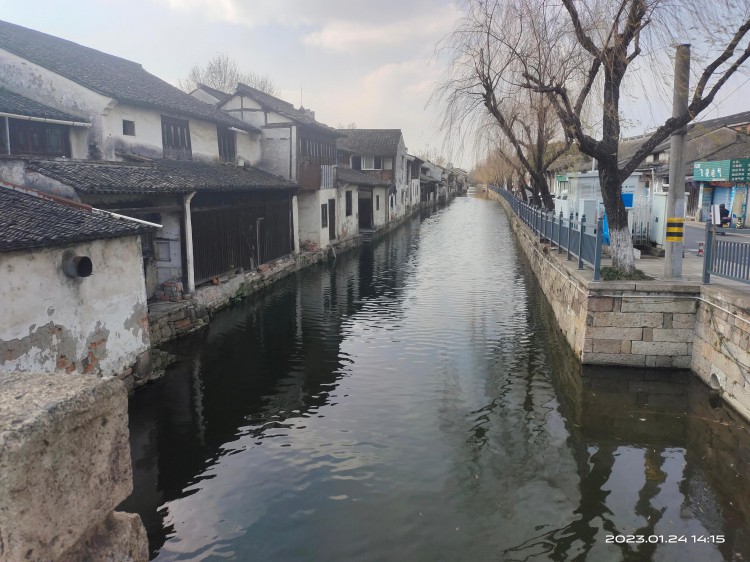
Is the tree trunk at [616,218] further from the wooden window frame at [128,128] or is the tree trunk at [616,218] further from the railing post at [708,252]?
the wooden window frame at [128,128]

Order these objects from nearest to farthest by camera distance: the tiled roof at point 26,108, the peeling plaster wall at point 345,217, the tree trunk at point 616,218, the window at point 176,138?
1. the tree trunk at point 616,218
2. the tiled roof at point 26,108
3. the window at point 176,138
4. the peeling plaster wall at point 345,217

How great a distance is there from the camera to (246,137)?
2233 cm

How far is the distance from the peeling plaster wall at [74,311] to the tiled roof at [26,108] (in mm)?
5634

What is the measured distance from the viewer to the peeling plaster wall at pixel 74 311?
735 cm

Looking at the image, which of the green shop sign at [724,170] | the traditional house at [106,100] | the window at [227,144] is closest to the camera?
the traditional house at [106,100]

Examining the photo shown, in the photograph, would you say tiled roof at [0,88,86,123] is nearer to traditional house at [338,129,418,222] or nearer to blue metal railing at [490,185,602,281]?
blue metal railing at [490,185,602,281]

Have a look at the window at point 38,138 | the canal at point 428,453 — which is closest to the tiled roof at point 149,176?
the window at point 38,138

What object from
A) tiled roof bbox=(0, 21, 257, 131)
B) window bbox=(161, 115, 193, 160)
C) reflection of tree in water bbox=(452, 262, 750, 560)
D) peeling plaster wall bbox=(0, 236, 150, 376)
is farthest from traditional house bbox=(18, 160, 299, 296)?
reflection of tree in water bbox=(452, 262, 750, 560)

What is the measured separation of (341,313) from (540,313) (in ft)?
19.3

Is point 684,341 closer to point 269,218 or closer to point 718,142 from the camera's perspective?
point 269,218

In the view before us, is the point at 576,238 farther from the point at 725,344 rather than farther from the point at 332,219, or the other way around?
the point at 332,219

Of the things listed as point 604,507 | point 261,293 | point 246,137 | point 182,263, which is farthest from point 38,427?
point 246,137

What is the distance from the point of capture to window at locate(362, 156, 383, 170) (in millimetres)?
44625

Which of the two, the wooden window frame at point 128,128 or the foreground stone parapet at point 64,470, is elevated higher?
the wooden window frame at point 128,128
